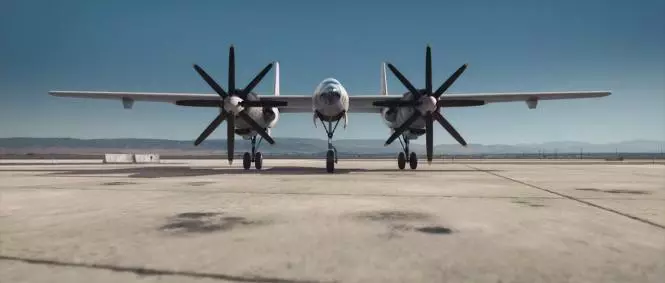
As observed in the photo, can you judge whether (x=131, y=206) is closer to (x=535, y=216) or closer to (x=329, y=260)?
(x=329, y=260)

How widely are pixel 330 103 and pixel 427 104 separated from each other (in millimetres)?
5778

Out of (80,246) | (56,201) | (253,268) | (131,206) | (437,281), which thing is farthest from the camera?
(56,201)

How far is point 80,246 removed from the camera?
4.83 metres

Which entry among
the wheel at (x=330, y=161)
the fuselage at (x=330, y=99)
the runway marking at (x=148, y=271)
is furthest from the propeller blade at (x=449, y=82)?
the runway marking at (x=148, y=271)

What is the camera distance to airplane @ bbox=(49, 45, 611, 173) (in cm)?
2127

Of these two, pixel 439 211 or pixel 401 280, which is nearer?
pixel 401 280

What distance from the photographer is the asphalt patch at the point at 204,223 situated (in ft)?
19.4

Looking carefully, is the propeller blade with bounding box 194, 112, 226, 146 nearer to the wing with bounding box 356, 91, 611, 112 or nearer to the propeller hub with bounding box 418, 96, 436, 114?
the wing with bounding box 356, 91, 611, 112

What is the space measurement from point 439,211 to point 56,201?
28.8ft

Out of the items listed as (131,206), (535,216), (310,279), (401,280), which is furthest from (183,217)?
(535,216)

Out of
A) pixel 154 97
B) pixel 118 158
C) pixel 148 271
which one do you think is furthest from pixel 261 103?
pixel 118 158

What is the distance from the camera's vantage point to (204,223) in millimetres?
6418

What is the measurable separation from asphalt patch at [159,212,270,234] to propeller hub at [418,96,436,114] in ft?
55.6

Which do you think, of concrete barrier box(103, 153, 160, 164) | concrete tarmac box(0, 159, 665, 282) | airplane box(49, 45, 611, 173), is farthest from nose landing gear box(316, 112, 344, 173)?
concrete barrier box(103, 153, 160, 164)
